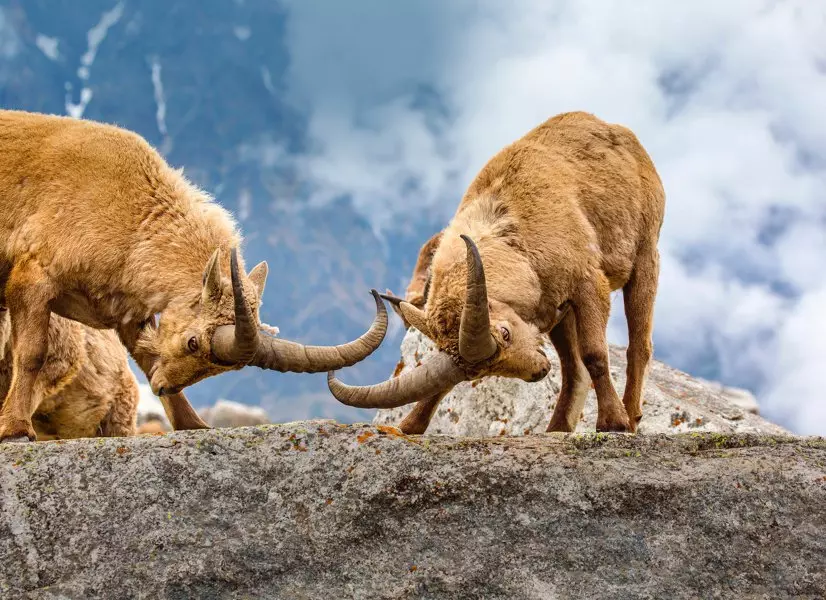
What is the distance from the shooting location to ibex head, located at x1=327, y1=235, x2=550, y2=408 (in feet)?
23.7

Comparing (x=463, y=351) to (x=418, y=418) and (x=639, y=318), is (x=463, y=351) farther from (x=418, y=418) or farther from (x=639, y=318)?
(x=639, y=318)

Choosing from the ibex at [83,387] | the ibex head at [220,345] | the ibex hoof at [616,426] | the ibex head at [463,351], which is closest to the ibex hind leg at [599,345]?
the ibex hoof at [616,426]

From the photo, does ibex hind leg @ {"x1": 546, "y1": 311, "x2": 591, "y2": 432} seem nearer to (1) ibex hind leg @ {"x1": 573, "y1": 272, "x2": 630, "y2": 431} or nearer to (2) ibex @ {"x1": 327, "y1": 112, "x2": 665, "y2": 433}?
(2) ibex @ {"x1": 327, "y1": 112, "x2": 665, "y2": 433}

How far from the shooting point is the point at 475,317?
713 centimetres

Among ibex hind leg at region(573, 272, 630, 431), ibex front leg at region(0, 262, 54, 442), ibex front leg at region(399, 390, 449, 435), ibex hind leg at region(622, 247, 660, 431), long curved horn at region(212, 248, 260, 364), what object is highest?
ibex hind leg at region(622, 247, 660, 431)

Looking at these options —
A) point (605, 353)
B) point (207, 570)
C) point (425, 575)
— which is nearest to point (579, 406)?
point (605, 353)

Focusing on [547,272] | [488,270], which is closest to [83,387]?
[488,270]

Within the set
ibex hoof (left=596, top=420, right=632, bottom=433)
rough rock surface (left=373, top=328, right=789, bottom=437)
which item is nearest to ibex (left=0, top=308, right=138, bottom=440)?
rough rock surface (left=373, top=328, right=789, bottom=437)

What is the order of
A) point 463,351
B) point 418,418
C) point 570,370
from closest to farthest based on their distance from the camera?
point 463,351 → point 418,418 → point 570,370

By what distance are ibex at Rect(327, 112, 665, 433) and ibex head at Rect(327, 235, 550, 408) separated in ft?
0.04

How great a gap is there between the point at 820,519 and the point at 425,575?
246 centimetres

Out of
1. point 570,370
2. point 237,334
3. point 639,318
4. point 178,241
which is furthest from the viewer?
point 570,370

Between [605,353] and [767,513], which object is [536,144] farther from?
A: [767,513]

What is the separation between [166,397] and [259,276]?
1530 mm
